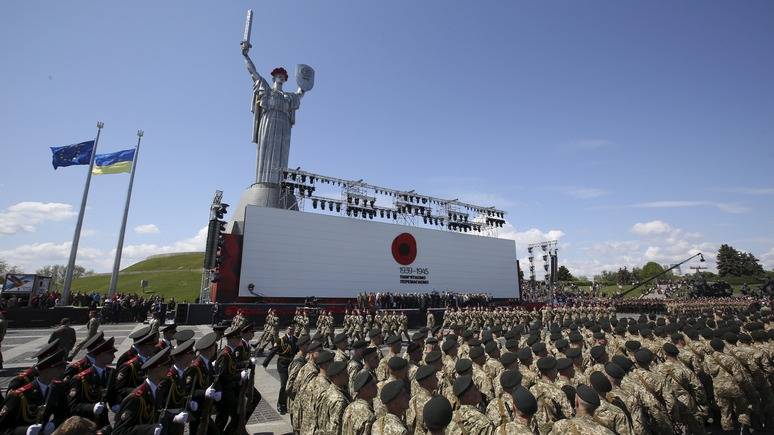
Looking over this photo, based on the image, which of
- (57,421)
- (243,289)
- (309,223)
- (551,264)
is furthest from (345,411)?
(551,264)

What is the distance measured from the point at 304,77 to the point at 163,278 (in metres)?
55.5

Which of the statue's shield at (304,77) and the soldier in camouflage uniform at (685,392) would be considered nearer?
the soldier in camouflage uniform at (685,392)

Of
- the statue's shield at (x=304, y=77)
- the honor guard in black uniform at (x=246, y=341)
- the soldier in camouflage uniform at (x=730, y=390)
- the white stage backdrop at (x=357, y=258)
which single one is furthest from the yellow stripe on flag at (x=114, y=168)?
the soldier in camouflage uniform at (x=730, y=390)

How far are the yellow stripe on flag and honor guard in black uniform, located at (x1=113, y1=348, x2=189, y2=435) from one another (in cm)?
2865

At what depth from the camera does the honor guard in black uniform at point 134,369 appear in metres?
4.93

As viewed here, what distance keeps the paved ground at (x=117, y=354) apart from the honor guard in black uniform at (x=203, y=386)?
73.2 inches

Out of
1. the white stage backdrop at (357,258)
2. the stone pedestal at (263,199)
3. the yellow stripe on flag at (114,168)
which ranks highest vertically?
the yellow stripe on flag at (114,168)

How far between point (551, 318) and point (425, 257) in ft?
40.8

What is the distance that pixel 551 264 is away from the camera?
35125 millimetres

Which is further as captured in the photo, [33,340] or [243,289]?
[243,289]

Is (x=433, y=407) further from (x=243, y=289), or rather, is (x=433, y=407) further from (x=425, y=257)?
(x=425, y=257)

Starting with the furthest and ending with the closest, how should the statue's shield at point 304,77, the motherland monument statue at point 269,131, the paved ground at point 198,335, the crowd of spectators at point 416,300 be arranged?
the statue's shield at point 304,77 → the motherland monument statue at point 269,131 → the crowd of spectators at point 416,300 → the paved ground at point 198,335

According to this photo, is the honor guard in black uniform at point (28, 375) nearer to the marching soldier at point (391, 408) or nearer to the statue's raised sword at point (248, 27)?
the marching soldier at point (391, 408)

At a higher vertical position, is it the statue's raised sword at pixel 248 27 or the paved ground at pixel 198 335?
the statue's raised sword at pixel 248 27
